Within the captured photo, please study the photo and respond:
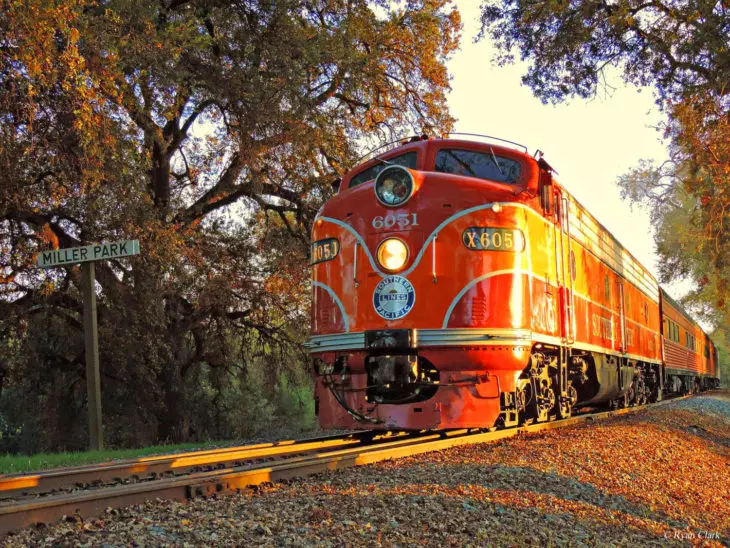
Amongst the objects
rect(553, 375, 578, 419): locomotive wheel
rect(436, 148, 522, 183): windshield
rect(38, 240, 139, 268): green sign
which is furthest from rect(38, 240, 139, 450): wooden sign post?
rect(553, 375, 578, 419): locomotive wheel

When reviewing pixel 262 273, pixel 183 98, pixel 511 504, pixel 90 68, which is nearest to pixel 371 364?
pixel 511 504

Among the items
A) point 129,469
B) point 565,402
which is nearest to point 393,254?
point 129,469

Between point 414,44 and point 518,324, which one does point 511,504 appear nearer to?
point 518,324

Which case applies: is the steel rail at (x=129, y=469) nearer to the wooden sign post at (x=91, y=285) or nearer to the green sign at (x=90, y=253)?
the wooden sign post at (x=91, y=285)

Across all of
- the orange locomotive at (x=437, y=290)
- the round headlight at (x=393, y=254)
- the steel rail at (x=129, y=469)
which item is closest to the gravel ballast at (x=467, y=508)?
the orange locomotive at (x=437, y=290)

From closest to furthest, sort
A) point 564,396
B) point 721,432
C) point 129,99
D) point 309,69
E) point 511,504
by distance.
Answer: point 511,504 → point 564,396 → point 129,99 → point 721,432 → point 309,69

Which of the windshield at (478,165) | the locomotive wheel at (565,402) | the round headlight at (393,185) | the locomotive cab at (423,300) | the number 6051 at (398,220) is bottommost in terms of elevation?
the locomotive wheel at (565,402)

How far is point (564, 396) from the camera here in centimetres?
1120

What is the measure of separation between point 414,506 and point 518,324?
4033 mm

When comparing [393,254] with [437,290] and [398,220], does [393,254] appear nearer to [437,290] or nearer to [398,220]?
[398,220]

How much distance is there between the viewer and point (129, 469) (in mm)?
6828

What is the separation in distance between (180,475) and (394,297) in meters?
3.21

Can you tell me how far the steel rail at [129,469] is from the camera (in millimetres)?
6012

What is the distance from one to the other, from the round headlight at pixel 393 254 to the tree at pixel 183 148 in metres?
4.78
